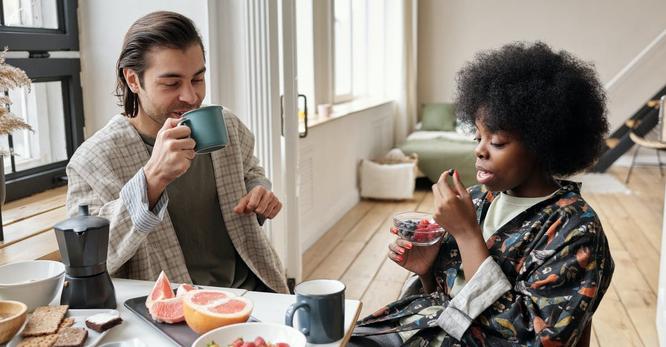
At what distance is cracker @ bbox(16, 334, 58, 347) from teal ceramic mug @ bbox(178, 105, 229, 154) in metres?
0.45

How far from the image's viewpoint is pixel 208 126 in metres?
1.28

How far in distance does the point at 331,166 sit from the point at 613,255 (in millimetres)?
1935

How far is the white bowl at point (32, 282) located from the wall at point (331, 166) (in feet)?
7.96

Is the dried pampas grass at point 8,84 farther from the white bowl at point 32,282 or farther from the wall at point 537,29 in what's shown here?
the wall at point 537,29

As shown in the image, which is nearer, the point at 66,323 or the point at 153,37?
the point at 66,323

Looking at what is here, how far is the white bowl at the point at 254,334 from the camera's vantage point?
0.99m

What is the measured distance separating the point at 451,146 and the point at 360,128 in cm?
103

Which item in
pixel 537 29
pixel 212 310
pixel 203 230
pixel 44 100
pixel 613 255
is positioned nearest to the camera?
pixel 212 310

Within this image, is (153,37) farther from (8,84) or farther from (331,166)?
(331,166)

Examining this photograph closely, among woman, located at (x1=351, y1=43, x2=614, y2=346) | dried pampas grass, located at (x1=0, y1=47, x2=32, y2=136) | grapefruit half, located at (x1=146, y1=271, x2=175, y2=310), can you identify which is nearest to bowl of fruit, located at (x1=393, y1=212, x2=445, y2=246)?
woman, located at (x1=351, y1=43, x2=614, y2=346)

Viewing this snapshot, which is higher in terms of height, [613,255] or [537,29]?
[537,29]

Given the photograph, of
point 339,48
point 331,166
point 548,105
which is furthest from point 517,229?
point 339,48

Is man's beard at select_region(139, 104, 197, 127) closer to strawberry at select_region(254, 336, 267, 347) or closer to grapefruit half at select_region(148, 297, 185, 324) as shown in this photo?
grapefruit half at select_region(148, 297, 185, 324)

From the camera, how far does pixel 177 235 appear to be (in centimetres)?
167
